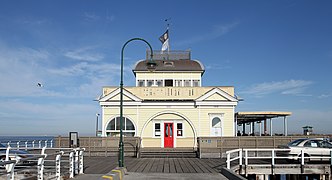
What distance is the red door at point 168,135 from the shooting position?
100 feet

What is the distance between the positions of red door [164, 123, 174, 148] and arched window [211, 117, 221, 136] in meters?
3.42

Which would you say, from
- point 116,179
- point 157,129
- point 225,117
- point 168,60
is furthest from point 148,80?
point 116,179

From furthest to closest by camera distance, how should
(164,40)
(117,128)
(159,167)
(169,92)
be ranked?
(164,40), (169,92), (117,128), (159,167)

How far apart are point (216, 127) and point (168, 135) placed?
4053mm

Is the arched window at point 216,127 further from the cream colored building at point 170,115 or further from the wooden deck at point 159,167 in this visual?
the wooden deck at point 159,167

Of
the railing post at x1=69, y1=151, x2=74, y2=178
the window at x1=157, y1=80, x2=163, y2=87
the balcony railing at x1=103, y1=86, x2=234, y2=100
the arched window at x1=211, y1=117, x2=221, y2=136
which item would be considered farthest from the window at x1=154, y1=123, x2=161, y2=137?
the railing post at x1=69, y1=151, x2=74, y2=178

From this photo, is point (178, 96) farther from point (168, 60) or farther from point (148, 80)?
point (168, 60)

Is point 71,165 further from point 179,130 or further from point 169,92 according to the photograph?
point 169,92

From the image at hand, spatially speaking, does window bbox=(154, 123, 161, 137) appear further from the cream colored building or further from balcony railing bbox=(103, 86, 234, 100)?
balcony railing bbox=(103, 86, 234, 100)

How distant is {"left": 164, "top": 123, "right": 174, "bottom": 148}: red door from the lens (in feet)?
100

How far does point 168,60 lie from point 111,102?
377 inches

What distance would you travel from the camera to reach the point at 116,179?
13.2 metres

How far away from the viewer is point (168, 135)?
3086cm

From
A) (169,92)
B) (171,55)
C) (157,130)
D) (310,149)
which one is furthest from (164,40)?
(310,149)
